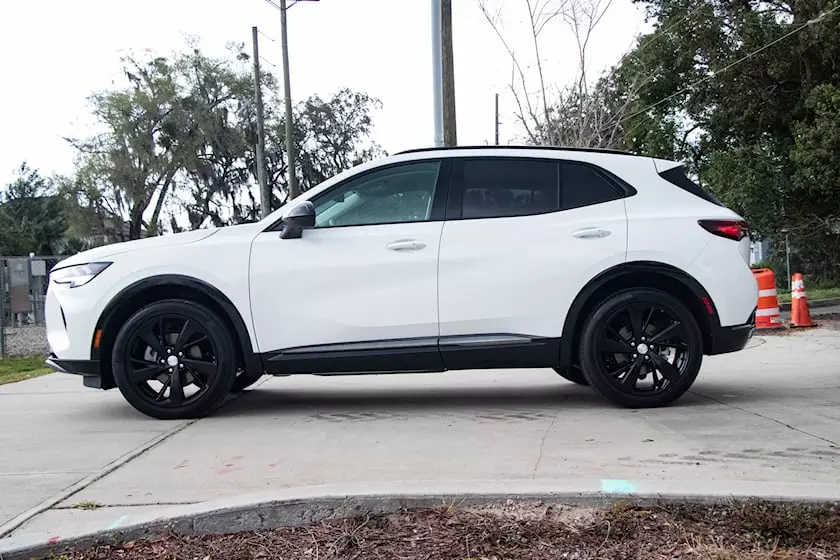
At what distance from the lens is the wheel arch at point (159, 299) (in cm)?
541

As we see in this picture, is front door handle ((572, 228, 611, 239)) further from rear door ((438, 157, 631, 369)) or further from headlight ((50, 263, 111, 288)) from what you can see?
headlight ((50, 263, 111, 288))

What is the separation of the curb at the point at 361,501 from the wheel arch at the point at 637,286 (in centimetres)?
212

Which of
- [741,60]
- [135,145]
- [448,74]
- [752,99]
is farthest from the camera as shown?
[135,145]

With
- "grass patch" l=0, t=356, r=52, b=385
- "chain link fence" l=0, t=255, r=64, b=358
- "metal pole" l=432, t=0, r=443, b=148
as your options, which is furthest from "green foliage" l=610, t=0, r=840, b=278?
"grass patch" l=0, t=356, r=52, b=385

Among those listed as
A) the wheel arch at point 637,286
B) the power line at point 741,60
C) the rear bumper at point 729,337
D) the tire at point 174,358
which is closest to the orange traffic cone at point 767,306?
the power line at point 741,60

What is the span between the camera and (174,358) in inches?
215

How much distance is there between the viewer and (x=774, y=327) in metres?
12.5

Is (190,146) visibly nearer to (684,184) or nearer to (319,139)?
(319,139)

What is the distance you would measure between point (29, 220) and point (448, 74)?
55.8 metres

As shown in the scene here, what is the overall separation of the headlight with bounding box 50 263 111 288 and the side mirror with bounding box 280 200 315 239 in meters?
1.30

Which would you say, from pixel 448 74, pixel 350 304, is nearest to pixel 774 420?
pixel 350 304

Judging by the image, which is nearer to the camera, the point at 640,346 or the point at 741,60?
the point at 640,346

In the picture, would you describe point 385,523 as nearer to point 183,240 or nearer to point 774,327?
point 183,240

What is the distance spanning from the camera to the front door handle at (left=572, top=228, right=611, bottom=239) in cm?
542
